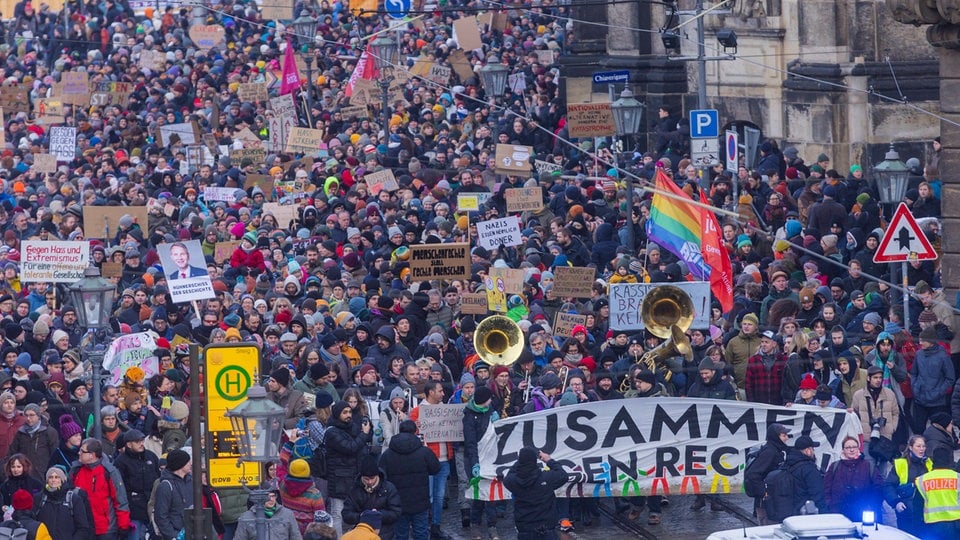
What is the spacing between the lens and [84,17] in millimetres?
54781

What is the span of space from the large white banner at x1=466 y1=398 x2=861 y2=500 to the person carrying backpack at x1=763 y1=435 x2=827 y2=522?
165 cm

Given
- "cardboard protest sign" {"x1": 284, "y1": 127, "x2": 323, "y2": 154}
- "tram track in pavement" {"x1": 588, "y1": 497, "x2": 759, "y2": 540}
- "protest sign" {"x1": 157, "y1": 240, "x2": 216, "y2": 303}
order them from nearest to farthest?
"tram track in pavement" {"x1": 588, "y1": 497, "x2": 759, "y2": 540}
"protest sign" {"x1": 157, "y1": 240, "x2": 216, "y2": 303}
"cardboard protest sign" {"x1": 284, "y1": 127, "x2": 323, "y2": 154}

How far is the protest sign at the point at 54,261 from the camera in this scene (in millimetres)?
24922

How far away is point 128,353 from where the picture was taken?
21.7 m

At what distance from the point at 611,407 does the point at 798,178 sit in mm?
11207

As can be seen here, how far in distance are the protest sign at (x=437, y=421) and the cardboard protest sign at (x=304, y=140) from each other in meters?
15.2

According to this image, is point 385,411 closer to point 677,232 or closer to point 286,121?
point 677,232

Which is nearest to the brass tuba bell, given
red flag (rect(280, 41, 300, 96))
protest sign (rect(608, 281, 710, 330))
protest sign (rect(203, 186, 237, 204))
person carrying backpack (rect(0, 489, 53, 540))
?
protest sign (rect(608, 281, 710, 330))

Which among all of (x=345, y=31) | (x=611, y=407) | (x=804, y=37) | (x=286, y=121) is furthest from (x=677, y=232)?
(x=345, y=31)

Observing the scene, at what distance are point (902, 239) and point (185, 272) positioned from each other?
7.68 meters

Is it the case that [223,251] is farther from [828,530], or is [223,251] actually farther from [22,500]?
[828,530]

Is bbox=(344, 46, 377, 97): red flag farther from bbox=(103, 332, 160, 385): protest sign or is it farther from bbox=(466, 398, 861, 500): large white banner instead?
bbox=(466, 398, 861, 500): large white banner

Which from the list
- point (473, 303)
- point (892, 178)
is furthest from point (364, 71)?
point (473, 303)

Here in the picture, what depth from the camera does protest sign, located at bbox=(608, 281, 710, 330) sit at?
21.6 metres
